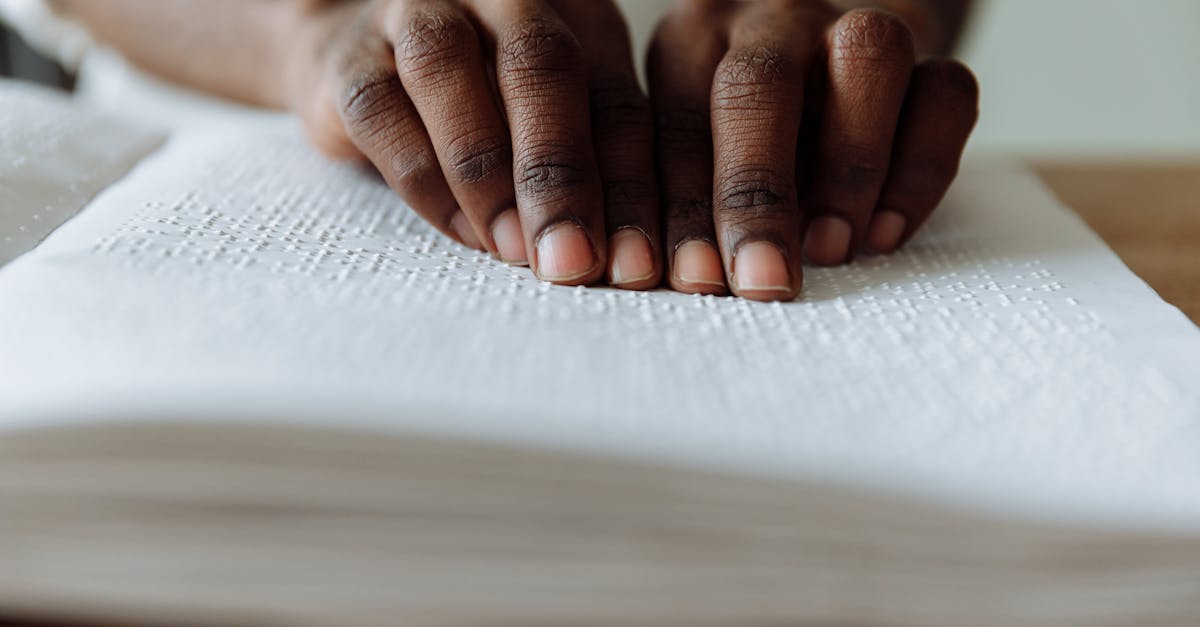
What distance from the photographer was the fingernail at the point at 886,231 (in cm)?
35

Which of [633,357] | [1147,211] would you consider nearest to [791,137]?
[633,357]

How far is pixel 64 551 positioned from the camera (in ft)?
0.65

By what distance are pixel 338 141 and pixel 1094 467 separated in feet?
0.99

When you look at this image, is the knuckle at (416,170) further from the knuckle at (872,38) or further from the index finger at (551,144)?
the knuckle at (872,38)

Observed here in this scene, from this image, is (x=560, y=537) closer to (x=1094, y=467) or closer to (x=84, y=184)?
(x=1094, y=467)

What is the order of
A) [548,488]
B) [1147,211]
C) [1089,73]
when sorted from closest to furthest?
[548,488]
[1147,211]
[1089,73]

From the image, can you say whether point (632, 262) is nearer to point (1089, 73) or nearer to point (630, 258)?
point (630, 258)

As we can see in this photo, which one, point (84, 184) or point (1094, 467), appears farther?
point (84, 184)

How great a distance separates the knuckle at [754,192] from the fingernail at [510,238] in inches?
2.6

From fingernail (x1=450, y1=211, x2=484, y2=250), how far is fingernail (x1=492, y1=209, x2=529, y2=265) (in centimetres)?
2

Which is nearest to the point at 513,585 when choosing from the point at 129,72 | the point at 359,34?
the point at 359,34

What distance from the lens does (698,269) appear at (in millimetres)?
293

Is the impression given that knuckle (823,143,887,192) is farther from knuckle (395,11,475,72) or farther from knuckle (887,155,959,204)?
knuckle (395,11,475,72)

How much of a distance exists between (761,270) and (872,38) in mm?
106
